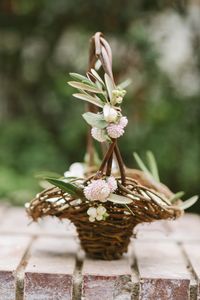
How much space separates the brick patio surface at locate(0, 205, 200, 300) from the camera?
4.08ft

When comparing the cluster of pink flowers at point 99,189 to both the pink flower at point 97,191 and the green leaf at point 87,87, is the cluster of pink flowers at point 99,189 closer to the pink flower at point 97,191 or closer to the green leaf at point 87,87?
the pink flower at point 97,191

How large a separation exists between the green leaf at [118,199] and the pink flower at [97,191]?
0.01 m

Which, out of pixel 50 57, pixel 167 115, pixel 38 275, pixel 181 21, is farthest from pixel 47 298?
pixel 50 57

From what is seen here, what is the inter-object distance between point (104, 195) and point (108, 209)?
0.23ft

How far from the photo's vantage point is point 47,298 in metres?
1.24

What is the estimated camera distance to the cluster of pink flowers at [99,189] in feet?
3.96

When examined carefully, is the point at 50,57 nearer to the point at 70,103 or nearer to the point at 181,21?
the point at 70,103

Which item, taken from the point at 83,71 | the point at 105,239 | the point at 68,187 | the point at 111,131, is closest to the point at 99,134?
the point at 111,131

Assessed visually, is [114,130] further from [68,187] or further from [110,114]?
[68,187]

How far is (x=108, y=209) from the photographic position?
1270 mm

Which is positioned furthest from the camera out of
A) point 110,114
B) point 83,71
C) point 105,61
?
point 83,71

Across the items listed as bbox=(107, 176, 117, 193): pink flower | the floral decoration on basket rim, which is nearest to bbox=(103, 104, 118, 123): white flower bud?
the floral decoration on basket rim

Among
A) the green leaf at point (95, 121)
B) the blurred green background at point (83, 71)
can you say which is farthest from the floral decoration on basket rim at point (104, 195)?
the blurred green background at point (83, 71)

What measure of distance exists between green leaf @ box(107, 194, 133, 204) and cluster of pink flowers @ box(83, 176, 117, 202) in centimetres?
1
